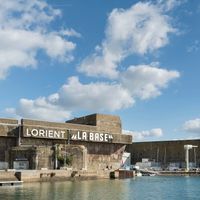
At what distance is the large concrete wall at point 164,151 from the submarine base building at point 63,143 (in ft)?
71.6

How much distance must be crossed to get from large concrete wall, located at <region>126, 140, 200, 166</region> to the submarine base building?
21815 mm

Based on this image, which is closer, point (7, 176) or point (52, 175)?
point (7, 176)

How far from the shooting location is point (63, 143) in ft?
287

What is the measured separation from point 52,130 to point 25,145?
6.90 metres

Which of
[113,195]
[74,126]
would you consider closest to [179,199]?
[113,195]

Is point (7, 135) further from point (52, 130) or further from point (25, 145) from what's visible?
point (52, 130)

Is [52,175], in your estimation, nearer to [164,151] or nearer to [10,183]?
[10,183]

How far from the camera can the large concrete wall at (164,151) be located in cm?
11650

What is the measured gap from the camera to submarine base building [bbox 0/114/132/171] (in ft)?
252

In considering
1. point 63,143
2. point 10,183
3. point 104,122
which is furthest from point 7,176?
point 104,122

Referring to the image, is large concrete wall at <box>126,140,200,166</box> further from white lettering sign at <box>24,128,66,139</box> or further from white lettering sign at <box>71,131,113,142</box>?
white lettering sign at <box>24,128,66,139</box>

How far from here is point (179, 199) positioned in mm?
45938

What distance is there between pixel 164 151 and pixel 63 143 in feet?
130

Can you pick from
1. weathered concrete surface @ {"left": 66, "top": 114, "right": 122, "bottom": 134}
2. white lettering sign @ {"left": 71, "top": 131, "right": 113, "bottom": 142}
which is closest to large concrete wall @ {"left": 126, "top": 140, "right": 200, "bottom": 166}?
weathered concrete surface @ {"left": 66, "top": 114, "right": 122, "bottom": 134}
